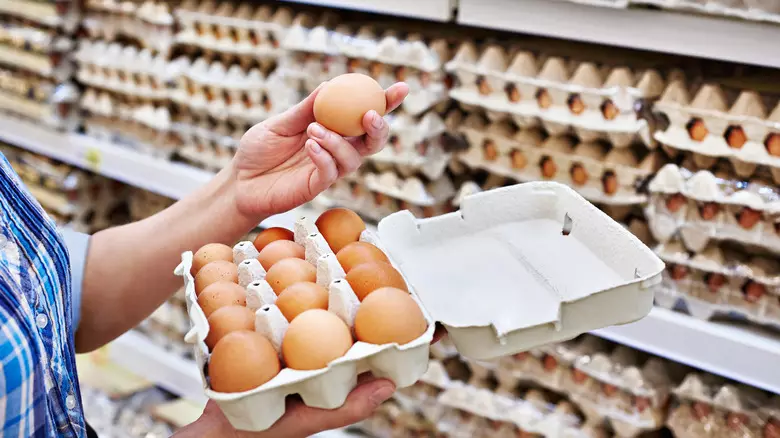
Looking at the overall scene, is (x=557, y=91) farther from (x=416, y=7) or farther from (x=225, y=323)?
(x=225, y=323)

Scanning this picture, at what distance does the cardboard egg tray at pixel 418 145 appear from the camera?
5.09 feet

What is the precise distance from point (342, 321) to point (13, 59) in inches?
76.0

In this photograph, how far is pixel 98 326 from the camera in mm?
1181

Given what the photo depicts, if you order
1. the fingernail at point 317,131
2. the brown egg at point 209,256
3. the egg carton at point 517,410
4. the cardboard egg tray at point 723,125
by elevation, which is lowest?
the egg carton at point 517,410

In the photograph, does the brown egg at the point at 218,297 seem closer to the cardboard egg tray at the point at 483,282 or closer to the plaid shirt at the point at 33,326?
the cardboard egg tray at the point at 483,282

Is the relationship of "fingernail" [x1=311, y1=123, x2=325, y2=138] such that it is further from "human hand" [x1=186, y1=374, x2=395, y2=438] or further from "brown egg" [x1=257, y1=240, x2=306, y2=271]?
"human hand" [x1=186, y1=374, x2=395, y2=438]

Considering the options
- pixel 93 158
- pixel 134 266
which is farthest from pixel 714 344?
pixel 93 158

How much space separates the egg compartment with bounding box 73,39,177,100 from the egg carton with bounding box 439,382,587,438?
113cm

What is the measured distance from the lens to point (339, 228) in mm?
935

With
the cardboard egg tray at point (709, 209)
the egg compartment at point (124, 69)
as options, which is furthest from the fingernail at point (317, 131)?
the egg compartment at point (124, 69)

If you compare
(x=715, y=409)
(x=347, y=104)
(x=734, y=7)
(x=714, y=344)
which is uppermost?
(x=734, y=7)

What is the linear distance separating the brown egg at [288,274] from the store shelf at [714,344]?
79 centimetres

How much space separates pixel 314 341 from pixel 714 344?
2.94ft

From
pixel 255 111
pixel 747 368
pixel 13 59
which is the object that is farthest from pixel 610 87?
→ pixel 13 59
